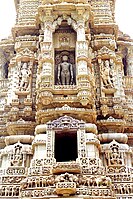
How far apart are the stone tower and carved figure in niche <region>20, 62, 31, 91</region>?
0.04 metres

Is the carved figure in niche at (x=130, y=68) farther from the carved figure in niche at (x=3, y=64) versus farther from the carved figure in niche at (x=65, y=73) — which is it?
the carved figure in niche at (x=3, y=64)

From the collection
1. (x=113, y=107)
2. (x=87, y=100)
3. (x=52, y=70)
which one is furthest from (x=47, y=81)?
(x=113, y=107)

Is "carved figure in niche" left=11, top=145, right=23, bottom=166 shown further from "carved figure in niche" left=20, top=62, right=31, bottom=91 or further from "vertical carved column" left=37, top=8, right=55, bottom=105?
"carved figure in niche" left=20, top=62, right=31, bottom=91

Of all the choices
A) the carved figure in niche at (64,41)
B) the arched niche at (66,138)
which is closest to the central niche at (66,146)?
the arched niche at (66,138)

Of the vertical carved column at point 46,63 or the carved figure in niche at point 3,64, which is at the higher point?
the carved figure in niche at point 3,64

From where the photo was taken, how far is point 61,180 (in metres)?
11.4

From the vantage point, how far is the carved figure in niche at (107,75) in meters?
16.1

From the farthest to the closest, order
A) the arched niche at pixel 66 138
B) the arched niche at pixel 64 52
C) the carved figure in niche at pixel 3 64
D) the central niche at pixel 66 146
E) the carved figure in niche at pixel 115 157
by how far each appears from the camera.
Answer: the carved figure in niche at pixel 3 64
the arched niche at pixel 64 52
the central niche at pixel 66 146
the carved figure in niche at pixel 115 157
the arched niche at pixel 66 138

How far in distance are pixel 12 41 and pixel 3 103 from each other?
169 inches

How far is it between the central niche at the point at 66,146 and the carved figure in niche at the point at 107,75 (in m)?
3.35

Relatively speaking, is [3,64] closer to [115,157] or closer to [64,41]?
[64,41]

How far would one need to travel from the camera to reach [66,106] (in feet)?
46.5

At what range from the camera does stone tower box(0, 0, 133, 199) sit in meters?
12.0

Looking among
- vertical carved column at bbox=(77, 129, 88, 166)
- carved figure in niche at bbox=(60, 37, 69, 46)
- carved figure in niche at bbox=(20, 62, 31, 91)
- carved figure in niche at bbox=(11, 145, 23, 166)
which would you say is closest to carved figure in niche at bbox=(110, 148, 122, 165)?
vertical carved column at bbox=(77, 129, 88, 166)
